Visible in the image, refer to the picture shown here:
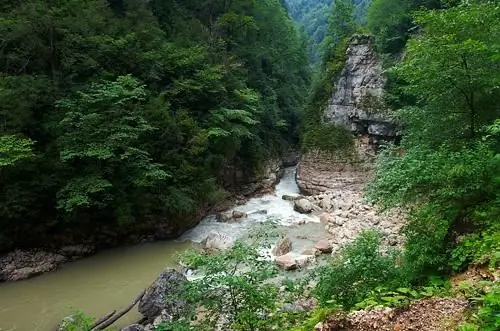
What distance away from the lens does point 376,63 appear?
2556 cm

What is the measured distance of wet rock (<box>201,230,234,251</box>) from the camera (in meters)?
14.6

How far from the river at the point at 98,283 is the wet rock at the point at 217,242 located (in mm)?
695

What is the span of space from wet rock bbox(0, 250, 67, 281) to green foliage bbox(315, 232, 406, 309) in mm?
10345

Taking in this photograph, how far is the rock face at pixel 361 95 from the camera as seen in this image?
2479 cm

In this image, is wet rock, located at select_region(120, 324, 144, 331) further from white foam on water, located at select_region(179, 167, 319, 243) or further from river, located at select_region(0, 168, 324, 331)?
white foam on water, located at select_region(179, 167, 319, 243)

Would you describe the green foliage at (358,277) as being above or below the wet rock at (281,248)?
above

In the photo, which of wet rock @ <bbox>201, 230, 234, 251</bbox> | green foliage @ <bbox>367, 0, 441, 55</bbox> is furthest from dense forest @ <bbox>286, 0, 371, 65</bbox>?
wet rock @ <bbox>201, 230, 234, 251</bbox>

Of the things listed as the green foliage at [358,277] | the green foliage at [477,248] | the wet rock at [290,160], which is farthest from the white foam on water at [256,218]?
the green foliage at [477,248]

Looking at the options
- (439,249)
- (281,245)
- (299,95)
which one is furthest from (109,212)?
(299,95)

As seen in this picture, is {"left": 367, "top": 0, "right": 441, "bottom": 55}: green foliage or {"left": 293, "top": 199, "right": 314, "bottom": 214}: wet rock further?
{"left": 367, "top": 0, "right": 441, "bottom": 55}: green foliage

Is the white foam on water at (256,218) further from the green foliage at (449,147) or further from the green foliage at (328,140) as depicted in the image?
the green foliage at (449,147)

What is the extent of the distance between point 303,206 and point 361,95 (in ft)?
32.3

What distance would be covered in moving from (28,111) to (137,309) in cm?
814

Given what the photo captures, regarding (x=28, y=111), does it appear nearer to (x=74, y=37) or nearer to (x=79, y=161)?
(x=79, y=161)
